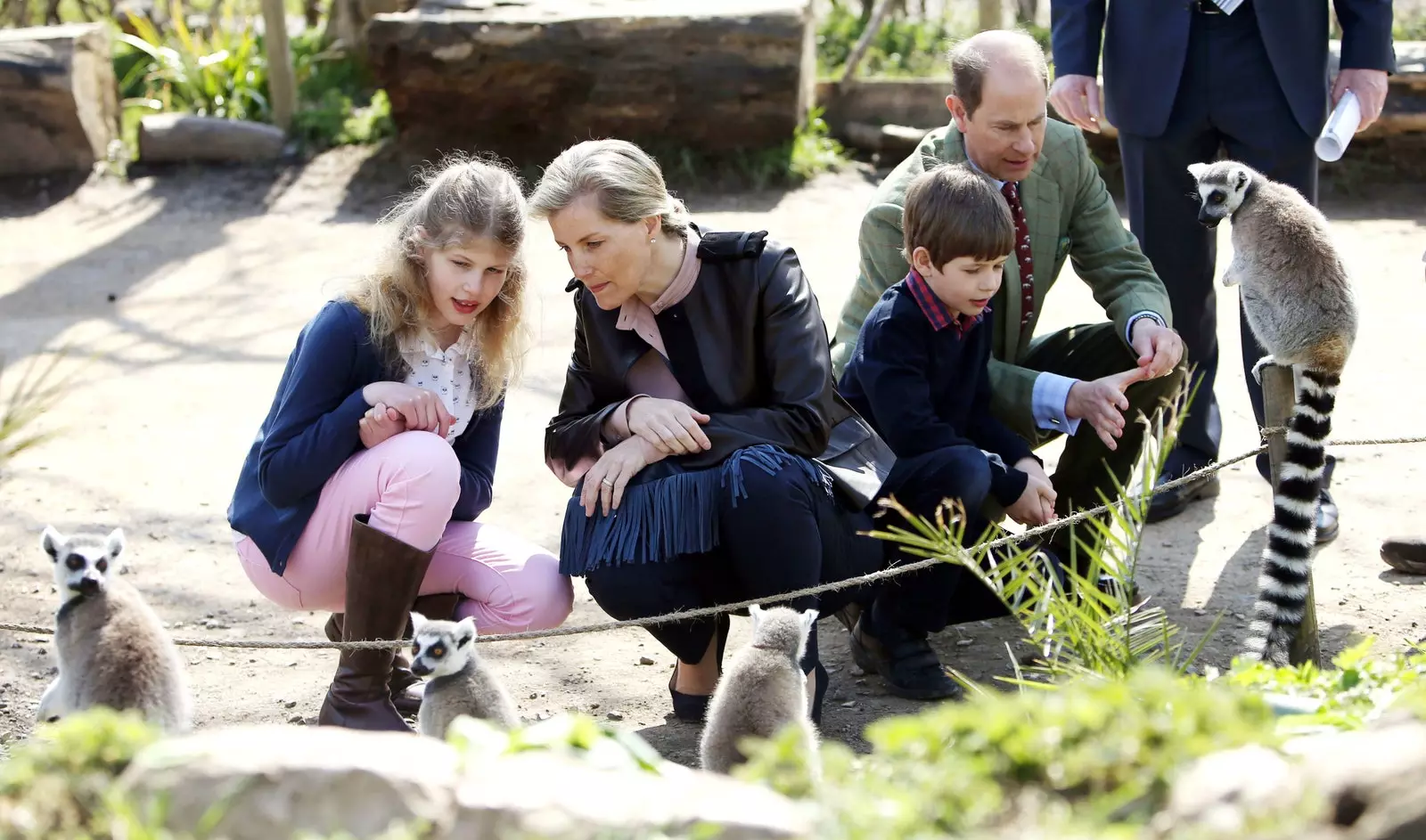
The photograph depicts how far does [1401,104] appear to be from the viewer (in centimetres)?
840

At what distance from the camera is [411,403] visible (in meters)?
3.07

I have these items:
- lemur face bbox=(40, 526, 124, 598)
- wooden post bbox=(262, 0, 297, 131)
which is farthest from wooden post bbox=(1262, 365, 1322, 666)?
wooden post bbox=(262, 0, 297, 131)

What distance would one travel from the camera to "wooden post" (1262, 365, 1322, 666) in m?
3.22

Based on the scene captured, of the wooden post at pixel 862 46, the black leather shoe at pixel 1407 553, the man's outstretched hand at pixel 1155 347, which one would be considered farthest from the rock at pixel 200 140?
the black leather shoe at pixel 1407 553

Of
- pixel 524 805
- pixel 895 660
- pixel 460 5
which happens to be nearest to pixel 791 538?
pixel 895 660

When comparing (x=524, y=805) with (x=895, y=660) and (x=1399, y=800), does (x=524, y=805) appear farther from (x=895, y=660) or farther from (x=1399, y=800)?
(x=895, y=660)

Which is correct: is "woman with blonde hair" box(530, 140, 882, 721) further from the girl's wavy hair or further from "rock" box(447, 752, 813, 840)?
"rock" box(447, 752, 813, 840)

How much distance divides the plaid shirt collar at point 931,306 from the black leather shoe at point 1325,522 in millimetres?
1436

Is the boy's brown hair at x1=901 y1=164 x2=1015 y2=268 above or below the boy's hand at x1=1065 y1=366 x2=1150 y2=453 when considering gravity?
above

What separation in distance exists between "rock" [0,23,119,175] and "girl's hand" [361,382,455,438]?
6812mm

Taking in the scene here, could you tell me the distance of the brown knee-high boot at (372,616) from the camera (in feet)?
9.78

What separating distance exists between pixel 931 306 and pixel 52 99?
7302 mm

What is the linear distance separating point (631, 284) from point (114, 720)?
1.72 meters

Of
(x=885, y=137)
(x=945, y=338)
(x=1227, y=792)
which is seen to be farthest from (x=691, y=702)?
(x=885, y=137)
